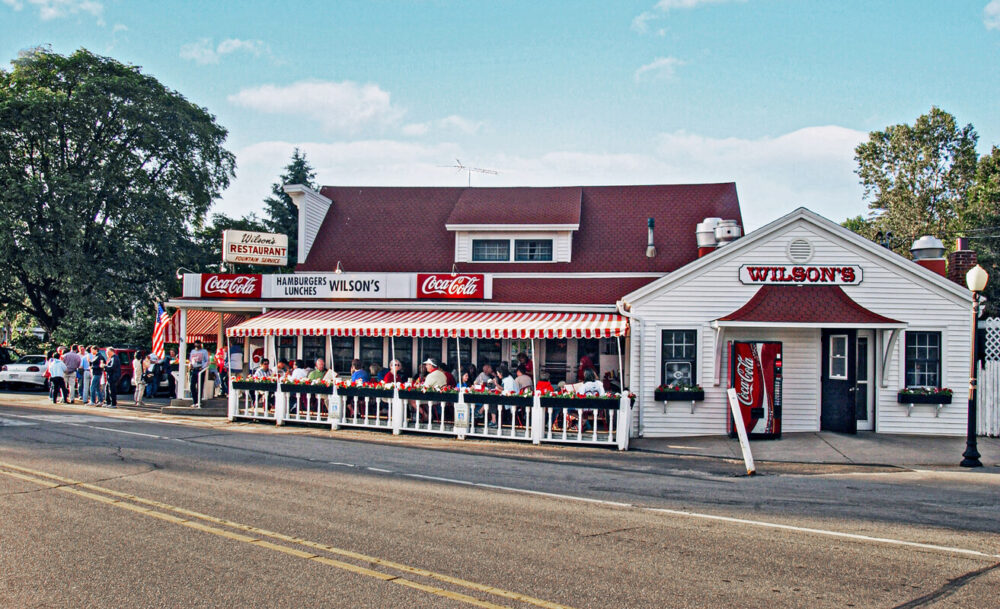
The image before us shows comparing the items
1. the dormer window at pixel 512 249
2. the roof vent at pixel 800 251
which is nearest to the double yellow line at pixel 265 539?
the roof vent at pixel 800 251

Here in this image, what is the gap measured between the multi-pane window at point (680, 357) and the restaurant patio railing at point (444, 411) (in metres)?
2.02

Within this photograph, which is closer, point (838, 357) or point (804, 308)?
point (804, 308)

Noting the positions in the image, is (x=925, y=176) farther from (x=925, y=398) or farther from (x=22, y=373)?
(x=22, y=373)

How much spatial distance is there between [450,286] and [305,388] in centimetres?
488

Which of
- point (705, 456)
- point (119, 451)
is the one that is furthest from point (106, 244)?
point (705, 456)

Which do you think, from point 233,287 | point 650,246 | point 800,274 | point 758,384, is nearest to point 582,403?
point 758,384

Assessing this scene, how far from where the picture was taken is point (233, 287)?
21.5 m

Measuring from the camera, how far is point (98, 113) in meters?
33.0

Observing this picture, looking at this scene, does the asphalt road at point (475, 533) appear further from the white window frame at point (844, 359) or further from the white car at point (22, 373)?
the white car at point (22, 373)

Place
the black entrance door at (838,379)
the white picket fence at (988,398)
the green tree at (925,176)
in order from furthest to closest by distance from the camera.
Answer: the green tree at (925,176) < the black entrance door at (838,379) < the white picket fence at (988,398)

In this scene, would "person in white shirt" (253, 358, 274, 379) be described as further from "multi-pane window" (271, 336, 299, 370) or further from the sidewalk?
the sidewalk

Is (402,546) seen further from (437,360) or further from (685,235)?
(685,235)

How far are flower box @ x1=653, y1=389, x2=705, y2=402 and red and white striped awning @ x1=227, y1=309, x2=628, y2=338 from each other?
5.56 ft

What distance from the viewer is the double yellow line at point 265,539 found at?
5.49m
